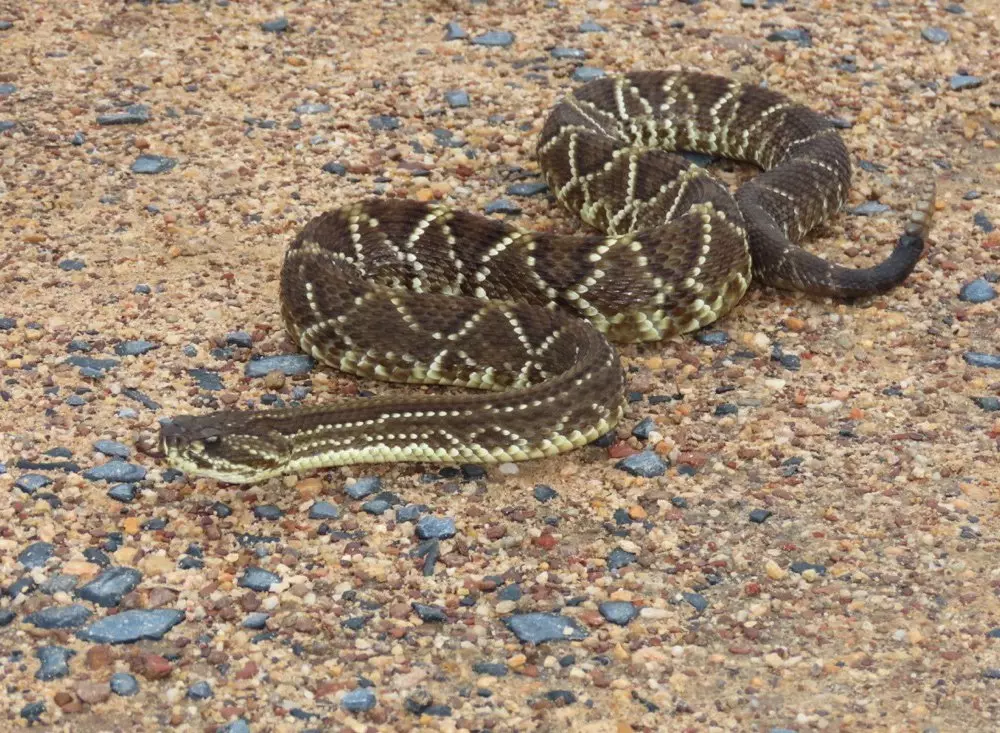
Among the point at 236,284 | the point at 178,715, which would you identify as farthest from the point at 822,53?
the point at 178,715

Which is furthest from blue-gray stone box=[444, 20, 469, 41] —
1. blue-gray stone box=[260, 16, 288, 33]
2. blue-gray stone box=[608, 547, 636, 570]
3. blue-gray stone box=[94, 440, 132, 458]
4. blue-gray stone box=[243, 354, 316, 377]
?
blue-gray stone box=[608, 547, 636, 570]

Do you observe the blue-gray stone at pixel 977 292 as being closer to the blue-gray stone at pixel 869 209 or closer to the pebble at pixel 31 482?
the blue-gray stone at pixel 869 209

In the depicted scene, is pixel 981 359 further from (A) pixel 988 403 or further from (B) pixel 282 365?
(B) pixel 282 365

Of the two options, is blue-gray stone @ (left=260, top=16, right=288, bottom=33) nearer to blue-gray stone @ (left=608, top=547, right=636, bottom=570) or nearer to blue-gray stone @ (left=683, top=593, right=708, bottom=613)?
blue-gray stone @ (left=608, top=547, right=636, bottom=570)

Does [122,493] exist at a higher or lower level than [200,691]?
higher

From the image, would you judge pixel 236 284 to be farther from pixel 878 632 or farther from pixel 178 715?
pixel 878 632

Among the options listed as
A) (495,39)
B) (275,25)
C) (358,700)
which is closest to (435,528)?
(358,700)
